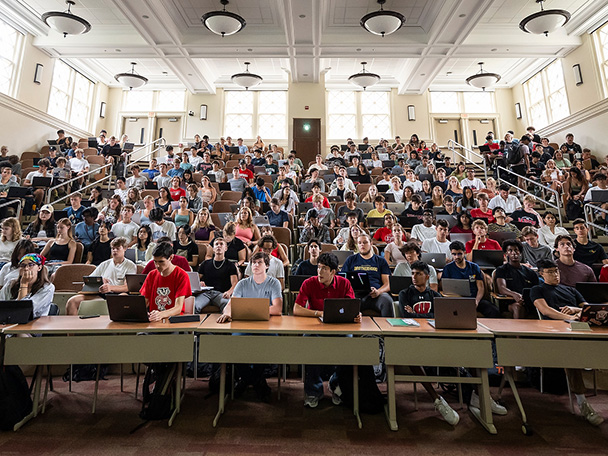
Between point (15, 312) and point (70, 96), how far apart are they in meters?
11.4

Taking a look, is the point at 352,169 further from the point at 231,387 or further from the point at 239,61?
the point at 231,387

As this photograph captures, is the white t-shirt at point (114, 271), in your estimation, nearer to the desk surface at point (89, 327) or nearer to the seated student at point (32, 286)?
the seated student at point (32, 286)

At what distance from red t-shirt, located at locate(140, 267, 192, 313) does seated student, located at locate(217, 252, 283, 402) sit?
41 centimetres

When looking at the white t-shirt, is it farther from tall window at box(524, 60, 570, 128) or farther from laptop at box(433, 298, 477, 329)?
tall window at box(524, 60, 570, 128)

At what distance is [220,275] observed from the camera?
12.1 ft

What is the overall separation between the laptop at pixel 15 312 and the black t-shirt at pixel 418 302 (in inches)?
109

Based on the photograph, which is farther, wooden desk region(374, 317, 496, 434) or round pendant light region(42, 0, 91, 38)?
round pendant light region(42, 0, 91, 38)

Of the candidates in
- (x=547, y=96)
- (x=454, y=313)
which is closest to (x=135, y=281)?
(x=454, y=313)

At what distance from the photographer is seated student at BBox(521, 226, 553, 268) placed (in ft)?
13.7

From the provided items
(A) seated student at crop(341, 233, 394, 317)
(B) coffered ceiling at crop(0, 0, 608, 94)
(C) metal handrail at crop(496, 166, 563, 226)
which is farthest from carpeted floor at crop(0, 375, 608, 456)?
(B) coffered ceiling at crop(0, 0, 608, 94)

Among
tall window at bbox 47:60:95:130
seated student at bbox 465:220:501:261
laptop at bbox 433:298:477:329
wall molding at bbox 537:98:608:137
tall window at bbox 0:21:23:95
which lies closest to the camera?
laptop at bbox 433:298:477:329

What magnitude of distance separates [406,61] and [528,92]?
4.68 m

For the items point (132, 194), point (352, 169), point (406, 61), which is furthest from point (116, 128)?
point (406, 61)

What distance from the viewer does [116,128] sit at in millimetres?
12758
